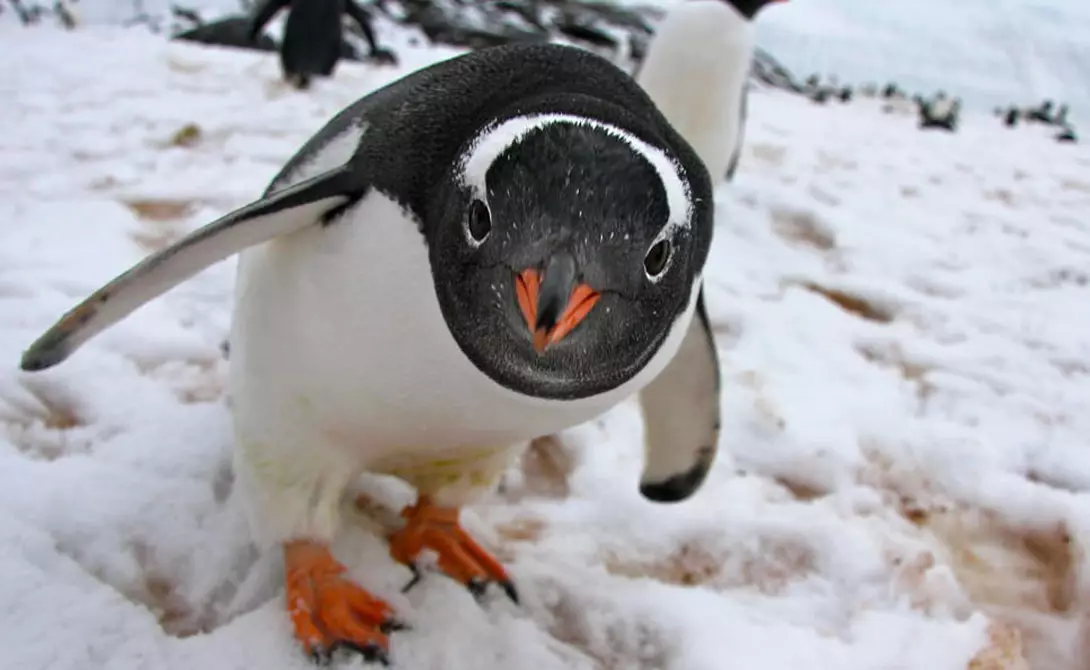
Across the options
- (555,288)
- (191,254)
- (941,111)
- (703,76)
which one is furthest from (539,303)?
(941,111)

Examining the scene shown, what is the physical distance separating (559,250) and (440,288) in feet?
0.51

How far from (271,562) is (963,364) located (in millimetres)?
1781

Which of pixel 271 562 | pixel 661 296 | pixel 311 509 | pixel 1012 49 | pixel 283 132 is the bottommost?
pixel 1012 49

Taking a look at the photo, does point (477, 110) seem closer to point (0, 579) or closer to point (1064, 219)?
point (0, 579)

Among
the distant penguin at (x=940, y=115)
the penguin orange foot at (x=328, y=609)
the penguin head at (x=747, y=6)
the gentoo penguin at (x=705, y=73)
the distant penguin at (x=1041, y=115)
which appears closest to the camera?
the penguin orange foot at (x=328, y=609)

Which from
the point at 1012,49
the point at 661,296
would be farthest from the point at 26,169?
the point at 1012,49

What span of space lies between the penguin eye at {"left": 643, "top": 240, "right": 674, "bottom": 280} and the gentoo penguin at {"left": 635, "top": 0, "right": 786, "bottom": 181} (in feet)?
8.01

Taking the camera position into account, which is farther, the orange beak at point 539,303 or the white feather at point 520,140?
the white feather at point 520,140

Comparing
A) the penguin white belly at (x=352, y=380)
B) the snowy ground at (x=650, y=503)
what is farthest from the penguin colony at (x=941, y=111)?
the penguin white belly at (x=352, y=380)

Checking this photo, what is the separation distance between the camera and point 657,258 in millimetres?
816

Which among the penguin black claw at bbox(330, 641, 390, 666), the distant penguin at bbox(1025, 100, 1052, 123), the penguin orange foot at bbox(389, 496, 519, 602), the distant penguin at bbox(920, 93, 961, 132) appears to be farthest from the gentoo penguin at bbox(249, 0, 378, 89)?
the distant penguin at bbox(1025, 100, 1052, 123)

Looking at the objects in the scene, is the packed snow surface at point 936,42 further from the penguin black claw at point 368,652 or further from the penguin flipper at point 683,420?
the penguin black claw at point 368,652

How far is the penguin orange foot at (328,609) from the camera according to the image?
3.54 feet

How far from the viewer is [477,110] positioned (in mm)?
938
